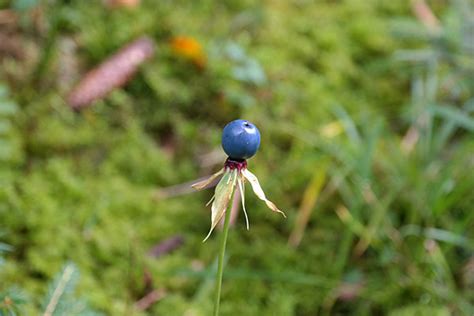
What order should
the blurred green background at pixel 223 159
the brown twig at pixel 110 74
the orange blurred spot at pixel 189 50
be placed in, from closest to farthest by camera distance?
1. the blurred green background at pixel 223 159
2. the brown twig at pixel 110 74
3. the orange blurred spot at pixel 189 50

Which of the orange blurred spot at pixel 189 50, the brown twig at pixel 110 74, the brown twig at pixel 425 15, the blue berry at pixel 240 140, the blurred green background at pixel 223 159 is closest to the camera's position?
the blue berry at pixel 240 140

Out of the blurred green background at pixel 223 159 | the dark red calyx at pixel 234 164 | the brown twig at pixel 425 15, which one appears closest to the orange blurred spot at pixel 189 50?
the blurred green background at pixel 223 159

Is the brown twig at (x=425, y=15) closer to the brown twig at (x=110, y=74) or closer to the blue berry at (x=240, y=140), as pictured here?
the brown twig at (x=110, y=74)

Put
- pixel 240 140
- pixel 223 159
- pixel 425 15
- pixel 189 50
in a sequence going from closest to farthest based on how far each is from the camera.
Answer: pixel 240 140, pixel 223 159, pixel 189 50, pixel 425 15

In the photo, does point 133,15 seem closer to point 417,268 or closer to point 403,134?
point 403,134

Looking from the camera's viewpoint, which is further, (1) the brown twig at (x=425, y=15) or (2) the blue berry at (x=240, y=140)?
(1) the brown twig at (x=425, y=15)

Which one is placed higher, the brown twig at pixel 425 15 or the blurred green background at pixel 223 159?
the brown twig at pixel 425 15

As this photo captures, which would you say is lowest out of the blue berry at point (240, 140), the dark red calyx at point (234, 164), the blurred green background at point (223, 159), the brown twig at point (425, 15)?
the dark red calyx at point (234, 164)

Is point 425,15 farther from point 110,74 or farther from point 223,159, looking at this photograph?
point 110,74

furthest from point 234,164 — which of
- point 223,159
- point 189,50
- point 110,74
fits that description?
point 189,50
